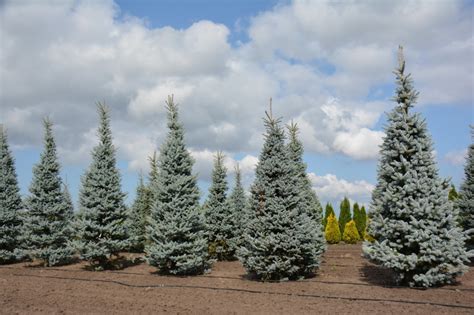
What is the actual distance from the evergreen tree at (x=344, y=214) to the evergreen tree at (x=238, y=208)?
34.5ft

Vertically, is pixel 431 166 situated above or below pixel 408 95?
below

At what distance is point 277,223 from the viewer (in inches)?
449

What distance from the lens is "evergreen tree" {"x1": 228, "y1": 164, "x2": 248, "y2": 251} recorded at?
17.3m

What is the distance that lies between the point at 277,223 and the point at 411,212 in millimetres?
3288

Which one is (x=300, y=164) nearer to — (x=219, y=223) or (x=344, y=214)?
(x=219, y=223)

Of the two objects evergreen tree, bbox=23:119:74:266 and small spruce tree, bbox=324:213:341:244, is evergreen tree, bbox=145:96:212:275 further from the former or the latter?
small spruce tree, bbox=324:213:341:244

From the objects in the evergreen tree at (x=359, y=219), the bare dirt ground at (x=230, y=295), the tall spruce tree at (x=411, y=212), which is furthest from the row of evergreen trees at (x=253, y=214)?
the evergreen tree at (x=359, y=219)

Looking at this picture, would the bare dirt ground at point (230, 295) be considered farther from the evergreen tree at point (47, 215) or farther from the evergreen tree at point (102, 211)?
the evergreen tree at point (47, 215)

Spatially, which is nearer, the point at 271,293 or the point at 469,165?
the point at 271,293

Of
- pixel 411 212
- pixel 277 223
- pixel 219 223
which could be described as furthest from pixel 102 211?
pixel 411 212

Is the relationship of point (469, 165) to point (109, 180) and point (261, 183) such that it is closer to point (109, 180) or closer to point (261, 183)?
point (261, 183)

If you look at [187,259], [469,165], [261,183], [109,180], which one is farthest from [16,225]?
[469,165]

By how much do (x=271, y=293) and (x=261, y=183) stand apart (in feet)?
10.3

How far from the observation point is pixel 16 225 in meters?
19.1
